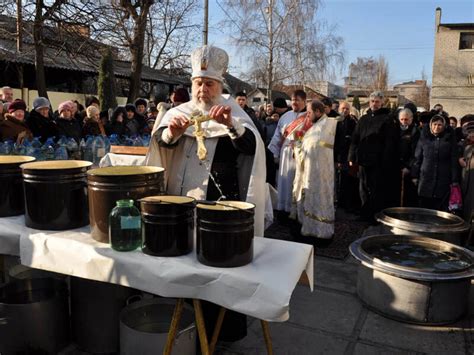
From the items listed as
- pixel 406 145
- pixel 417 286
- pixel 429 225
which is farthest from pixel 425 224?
pixel 406 145


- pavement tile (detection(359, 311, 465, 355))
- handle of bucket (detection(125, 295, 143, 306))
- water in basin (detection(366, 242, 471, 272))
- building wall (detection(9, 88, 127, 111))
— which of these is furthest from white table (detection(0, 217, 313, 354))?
building wall (detection(9, 88, 127, 111))

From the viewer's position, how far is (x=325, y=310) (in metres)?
3.53

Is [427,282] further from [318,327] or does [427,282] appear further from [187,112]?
[187,112]

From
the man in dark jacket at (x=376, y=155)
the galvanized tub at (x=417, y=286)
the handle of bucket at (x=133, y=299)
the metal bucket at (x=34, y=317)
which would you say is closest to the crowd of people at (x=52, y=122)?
the metal bucket at (x=34, y=317)

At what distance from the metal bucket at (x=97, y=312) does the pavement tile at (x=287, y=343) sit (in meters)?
0.69

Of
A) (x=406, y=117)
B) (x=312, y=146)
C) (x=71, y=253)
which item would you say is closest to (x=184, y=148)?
(x=71, y=253)

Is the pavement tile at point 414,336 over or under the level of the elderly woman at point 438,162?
under

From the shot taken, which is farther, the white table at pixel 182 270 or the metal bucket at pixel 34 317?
the metal bucket at pixel 34 317

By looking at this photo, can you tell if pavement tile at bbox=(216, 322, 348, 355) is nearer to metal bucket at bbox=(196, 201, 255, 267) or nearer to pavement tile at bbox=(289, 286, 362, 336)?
pavement tile at bbox=(289, 286, 362, 336)

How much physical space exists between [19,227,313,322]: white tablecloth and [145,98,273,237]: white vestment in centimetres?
42

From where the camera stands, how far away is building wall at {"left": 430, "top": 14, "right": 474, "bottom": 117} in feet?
91.3

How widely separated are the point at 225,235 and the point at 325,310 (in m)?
2.02

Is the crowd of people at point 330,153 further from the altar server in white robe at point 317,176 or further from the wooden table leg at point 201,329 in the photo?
the wooden table leg at point 201,329

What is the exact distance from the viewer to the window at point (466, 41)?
2757 centimetres
